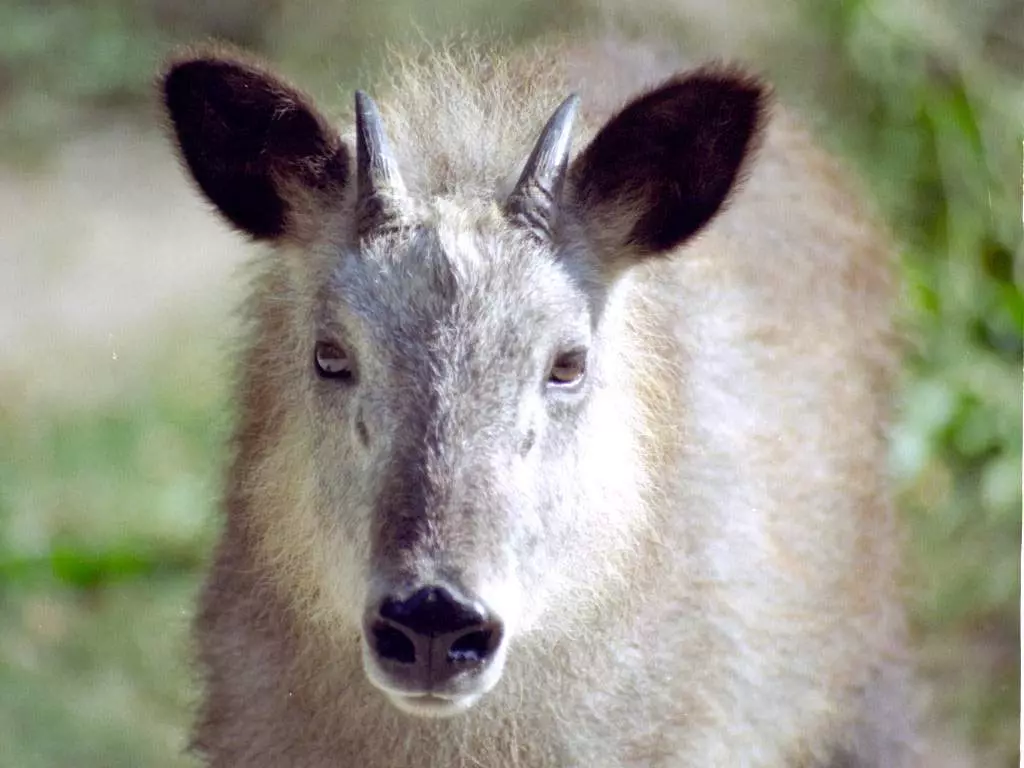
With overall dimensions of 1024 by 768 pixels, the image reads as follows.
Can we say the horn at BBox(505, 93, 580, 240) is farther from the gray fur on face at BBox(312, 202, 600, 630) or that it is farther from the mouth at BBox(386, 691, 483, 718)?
the mouth at BBox(386, 691, 483, 718)

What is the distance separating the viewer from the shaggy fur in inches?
138

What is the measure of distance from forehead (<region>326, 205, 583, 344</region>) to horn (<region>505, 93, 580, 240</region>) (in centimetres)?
4

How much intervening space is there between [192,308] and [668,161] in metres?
3.62

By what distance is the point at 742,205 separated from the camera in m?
4.81

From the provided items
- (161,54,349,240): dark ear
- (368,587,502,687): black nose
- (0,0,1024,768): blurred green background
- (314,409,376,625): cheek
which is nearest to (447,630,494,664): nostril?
(368,587,502,687): black nose

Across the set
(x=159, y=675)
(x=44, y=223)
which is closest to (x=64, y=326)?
(x=44, y=223)

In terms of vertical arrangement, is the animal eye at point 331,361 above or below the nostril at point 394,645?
above

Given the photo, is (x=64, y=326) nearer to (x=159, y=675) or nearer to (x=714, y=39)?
(x=159, y=675)

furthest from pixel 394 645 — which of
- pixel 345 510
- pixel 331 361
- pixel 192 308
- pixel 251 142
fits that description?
pixel 192 308

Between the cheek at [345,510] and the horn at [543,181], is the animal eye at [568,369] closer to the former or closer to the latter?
the horn at [543,181]

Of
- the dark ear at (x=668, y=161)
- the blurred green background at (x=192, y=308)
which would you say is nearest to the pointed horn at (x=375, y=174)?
the dark ear at (x=668, y=161)

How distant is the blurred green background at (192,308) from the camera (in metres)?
5.82

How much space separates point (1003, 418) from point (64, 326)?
142 inches

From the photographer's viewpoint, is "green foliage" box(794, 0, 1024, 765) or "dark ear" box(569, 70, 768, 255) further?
"green foliage" box(794, 0, 1024, 765)
